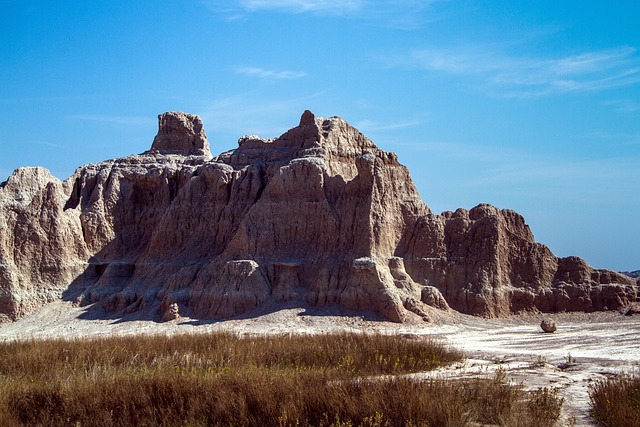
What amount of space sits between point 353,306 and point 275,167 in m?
14.1

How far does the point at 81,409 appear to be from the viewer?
16812mm

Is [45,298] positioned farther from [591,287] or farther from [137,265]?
[591,287]

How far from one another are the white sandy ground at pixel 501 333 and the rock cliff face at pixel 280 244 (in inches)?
60.0

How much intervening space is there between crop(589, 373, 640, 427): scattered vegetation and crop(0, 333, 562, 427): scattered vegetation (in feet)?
2.48

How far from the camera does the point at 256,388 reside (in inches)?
640

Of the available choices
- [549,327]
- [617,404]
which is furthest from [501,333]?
[617,404]

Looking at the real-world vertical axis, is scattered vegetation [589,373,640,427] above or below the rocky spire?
below

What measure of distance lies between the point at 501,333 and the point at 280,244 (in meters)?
16.2

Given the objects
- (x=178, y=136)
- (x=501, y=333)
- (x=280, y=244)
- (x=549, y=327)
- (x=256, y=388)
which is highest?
(x=178, y=136)

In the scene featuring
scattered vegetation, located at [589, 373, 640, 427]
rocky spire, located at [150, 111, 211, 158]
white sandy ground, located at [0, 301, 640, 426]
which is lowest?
scattered vegetation, located at [589, 373, 640, 427]

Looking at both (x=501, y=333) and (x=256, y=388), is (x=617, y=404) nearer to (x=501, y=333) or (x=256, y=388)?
(x=256, y=388)

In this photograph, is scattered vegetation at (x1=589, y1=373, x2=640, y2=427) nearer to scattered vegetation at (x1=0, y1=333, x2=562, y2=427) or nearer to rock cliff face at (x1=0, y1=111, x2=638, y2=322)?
scattered vegetation at (x1=0, y1=333, x2=562, y2=427)

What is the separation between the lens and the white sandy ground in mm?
18531

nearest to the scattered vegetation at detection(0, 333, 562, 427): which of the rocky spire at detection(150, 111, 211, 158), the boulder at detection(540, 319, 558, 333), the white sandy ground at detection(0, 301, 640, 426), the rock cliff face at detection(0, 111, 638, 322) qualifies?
the white sandy ground at detection(0, 301, 640, 426)
